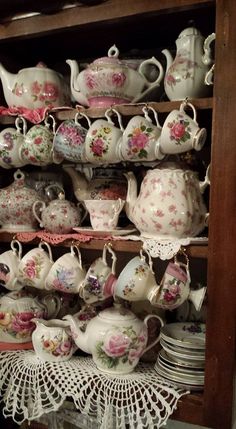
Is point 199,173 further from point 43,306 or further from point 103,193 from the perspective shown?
point 43,306

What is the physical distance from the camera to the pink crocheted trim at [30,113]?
965mm

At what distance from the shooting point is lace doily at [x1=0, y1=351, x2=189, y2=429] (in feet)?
2.62

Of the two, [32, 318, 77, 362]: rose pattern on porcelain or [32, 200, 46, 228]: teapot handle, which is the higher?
[32, 200, 46, 228]: teapot handle

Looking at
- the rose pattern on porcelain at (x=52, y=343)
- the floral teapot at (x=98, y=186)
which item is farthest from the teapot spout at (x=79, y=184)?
the rose pattern on porcelain at (x=52, y=343)

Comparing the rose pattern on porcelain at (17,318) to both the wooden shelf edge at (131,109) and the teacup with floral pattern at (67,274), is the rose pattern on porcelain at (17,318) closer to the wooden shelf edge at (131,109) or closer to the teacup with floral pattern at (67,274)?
the teacup with floral pattern at (67,274)

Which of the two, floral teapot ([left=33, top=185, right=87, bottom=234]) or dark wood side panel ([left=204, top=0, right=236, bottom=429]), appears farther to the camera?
floral teapot ([left=33, top=185, right=87, bottom=234])

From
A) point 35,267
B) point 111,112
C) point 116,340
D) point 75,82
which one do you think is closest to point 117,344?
point 116,340

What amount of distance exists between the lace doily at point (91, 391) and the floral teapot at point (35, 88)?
0.61 m

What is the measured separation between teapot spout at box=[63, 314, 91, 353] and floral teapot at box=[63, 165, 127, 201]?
11.4 inches

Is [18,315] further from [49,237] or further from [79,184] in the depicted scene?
[79,184]

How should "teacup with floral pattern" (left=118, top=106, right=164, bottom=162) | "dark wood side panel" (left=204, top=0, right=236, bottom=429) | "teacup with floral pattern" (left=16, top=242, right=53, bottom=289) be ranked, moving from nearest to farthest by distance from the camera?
"dark wood side panel" (left=204, top=0, right=236, bottom=429) < "teacup with floral pattern" (left=118, top=106, right=164, bottom=162) < "teacup with floral pattern" (left=16, top=242, right=53, bottom=289)

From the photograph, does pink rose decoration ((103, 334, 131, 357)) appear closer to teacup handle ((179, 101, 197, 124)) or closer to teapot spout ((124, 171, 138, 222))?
teapot spout ((124, 171, 138, 222))

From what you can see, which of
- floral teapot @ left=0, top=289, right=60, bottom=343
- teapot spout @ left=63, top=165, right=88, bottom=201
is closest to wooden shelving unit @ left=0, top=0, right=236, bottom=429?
teapot spout @ left=63, top=165, right=88, bottom=201

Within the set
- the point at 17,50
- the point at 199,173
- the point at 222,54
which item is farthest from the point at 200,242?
the point at 17,50
